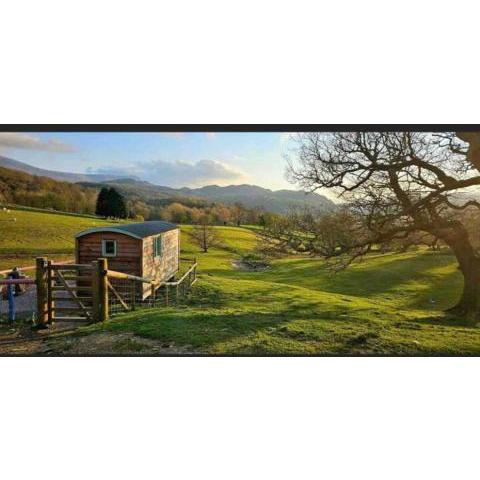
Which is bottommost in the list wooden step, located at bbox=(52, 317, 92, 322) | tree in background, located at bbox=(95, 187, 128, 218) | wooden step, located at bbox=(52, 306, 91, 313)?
wooden step, located at bbox=(52, 317, 92, 322)

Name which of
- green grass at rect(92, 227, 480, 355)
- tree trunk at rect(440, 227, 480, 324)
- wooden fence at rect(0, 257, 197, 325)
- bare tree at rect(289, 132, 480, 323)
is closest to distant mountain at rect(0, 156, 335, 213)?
bare tree at rect(289, 132, 480, 323)

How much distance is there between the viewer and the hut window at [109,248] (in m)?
4.10

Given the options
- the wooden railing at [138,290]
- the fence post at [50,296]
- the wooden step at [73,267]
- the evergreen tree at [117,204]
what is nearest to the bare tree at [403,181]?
the wooden railing at [138,290]

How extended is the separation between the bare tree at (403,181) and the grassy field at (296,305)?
0.23 m

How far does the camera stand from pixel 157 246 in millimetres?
4215

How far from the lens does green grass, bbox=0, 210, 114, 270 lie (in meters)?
4.09

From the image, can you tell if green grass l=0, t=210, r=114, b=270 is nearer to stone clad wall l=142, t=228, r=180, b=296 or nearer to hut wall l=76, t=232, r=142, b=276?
hut wall l=76, t=232, r=142, b=276

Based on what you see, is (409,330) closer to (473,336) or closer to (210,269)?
(473,336)

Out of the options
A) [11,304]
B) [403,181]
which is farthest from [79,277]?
[403,181]

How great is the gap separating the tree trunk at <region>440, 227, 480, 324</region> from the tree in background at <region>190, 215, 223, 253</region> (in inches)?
103

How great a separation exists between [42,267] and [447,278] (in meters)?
4.60
